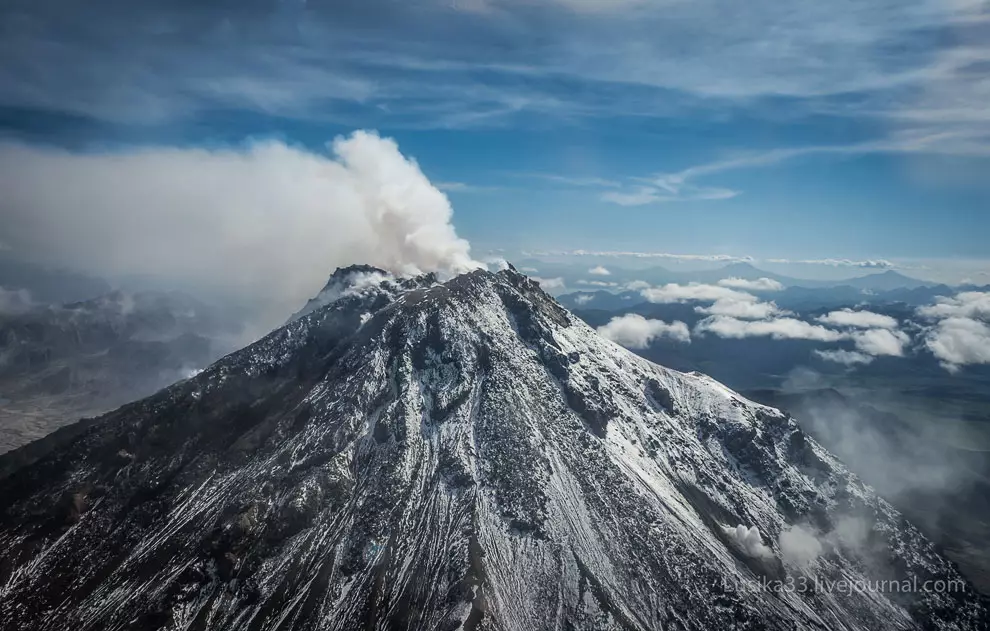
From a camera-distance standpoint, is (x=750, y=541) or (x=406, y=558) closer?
(x=406, y=558)

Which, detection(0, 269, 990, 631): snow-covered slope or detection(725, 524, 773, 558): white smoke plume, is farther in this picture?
detection(725, 524, 773, 558): white smoke plume

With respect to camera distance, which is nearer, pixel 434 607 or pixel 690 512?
pixel 434 607

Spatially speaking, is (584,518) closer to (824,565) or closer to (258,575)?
(824,565)

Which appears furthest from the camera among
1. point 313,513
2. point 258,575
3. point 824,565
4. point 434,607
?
point 824,565

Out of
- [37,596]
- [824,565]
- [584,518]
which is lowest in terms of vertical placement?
[824,565]

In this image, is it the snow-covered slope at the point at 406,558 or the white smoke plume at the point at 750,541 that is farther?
the white smoke plume at the point at 750,541

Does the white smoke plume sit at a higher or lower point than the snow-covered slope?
lower

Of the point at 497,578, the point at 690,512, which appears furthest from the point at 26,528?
the point at 690,512

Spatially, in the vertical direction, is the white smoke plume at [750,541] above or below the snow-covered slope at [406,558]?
below

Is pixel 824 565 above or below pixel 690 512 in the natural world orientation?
below

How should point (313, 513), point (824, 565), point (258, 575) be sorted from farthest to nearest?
point (824, 565), point (313, 513), point (258, 575)

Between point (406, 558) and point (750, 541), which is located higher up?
point (406, 558)
